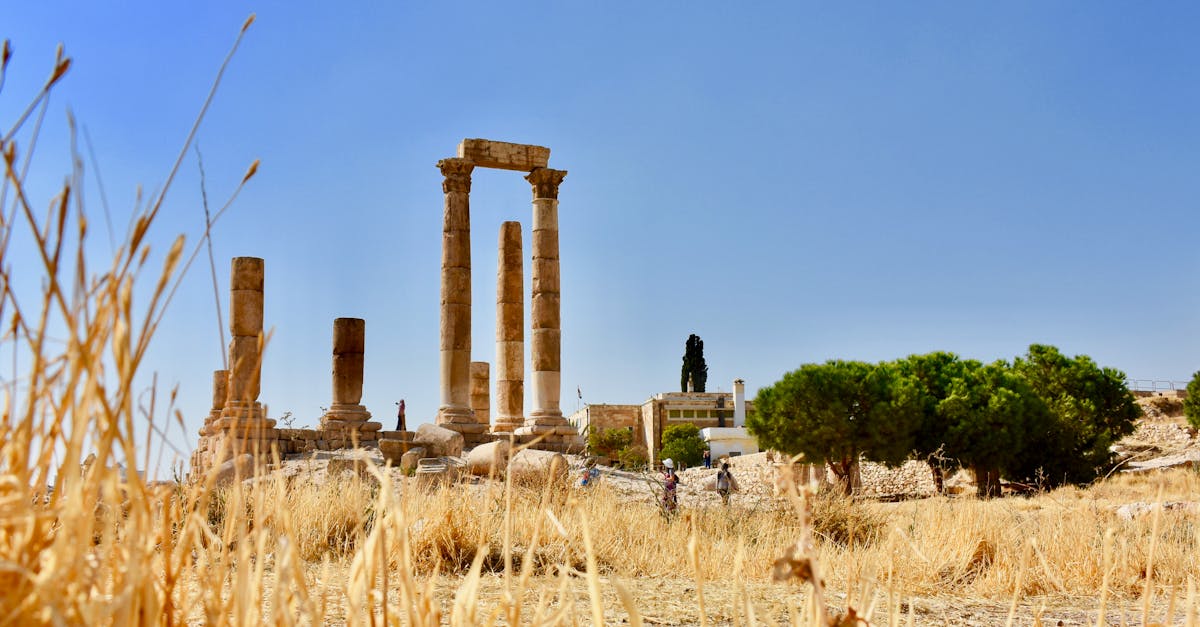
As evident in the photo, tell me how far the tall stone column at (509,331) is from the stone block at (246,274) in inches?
210

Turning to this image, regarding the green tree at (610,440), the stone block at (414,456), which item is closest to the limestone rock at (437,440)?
the stone block at (414,456)

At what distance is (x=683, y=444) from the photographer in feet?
151


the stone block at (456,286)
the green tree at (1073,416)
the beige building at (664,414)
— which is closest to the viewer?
the stone block at (456,286)

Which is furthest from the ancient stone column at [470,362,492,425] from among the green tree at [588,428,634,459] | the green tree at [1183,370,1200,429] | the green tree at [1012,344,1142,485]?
the green tree at [1183,370,1200,429]

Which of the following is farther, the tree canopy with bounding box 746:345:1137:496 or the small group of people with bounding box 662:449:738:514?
the tree canopy with bounding box 746:345:1137:496

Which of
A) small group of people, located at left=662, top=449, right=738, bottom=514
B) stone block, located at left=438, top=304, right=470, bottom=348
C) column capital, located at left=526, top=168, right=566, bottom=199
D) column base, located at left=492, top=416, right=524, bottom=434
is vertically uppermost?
column capital, located at left=526, top=168, right=566, bottom=199

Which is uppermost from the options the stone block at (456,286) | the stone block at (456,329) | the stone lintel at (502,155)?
the stone lintel at (502,155)

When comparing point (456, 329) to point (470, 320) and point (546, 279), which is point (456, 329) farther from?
point (546, 279)

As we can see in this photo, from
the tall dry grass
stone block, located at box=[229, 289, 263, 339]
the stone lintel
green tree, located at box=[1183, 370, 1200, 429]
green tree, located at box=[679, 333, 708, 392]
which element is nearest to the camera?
the tall dry grass

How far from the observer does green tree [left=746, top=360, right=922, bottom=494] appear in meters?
25.8

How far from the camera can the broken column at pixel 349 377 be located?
855 inches

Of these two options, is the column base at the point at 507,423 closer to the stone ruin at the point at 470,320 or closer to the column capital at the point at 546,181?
the stone ruin at the point at 470,320

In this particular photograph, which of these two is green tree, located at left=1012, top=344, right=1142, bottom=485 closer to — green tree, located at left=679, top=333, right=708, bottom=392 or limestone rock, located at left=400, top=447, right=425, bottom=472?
limestone rock, located at left=400, top=447, right=425, bottom=472

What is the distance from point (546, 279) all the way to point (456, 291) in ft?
6.72
